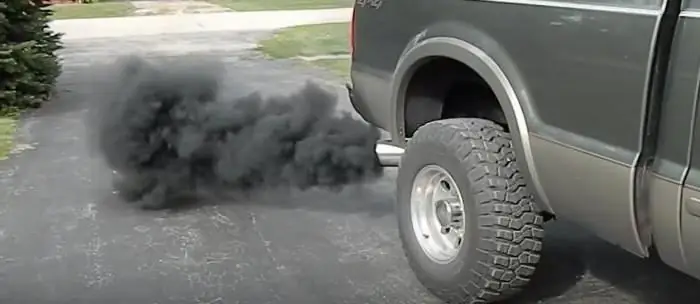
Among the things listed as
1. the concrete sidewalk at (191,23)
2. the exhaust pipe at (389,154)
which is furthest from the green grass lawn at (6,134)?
the concrete sidewalk at (191,23)

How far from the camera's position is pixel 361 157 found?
6.34 metres

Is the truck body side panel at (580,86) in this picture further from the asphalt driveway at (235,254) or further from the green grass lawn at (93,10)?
the green grass lawn at (93,10)

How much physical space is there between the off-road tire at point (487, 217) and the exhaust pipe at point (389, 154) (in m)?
0.71

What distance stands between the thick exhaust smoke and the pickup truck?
3.48 ft

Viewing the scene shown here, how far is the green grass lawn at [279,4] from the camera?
22469 mm

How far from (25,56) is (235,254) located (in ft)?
17.6

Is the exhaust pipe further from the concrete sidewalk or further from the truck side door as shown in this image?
the concrete sidewalk

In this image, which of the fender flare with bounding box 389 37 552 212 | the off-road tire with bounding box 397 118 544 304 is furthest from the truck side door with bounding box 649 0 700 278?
the off-road tire with bounding box 397 118 544 304

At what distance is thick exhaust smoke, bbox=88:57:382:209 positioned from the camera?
6168 millimetres

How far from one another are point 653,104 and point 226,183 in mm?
3592

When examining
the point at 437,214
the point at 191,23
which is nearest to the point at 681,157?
the point at 437,214

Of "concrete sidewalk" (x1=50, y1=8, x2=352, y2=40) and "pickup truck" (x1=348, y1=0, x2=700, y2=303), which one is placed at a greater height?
"pickup truck" (x1=348, y1=0, x2=700, y2=303)

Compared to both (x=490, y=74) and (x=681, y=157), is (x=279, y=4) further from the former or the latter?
(x=681, y=157)

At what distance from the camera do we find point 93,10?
2234 centimetres
